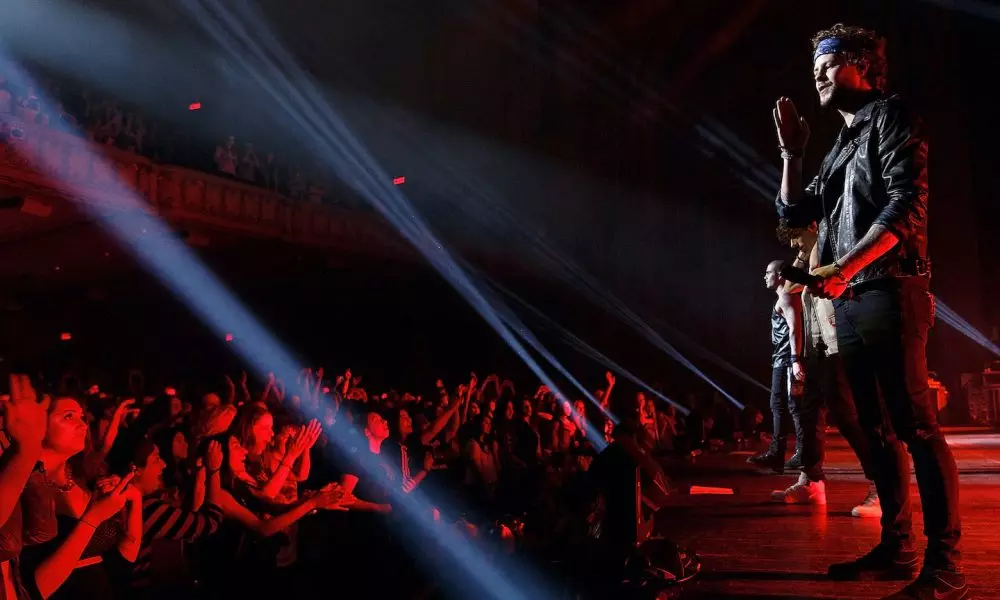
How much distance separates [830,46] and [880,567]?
1.84 meters

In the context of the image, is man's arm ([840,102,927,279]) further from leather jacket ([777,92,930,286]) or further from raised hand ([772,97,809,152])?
raised hand ([772,97,809,152])

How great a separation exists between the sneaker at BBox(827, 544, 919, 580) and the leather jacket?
3.14 ft

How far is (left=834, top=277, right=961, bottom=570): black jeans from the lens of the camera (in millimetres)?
2266

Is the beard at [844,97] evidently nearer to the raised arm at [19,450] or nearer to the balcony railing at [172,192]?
the raised arm at [19,450]

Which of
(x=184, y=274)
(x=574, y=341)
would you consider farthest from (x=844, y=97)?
(x=574, y=341)

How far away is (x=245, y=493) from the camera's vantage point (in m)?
4.10

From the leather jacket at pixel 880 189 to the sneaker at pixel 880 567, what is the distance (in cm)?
96

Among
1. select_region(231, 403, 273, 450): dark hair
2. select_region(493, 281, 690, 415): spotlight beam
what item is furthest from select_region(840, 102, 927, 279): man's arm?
select_region(493, 281, 690, 415): spotlight beam

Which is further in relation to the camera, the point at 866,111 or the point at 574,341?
the point at 574,341

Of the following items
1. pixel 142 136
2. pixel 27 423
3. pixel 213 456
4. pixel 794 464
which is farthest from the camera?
pixel 142 136

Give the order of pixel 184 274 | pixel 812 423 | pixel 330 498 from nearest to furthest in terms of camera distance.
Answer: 1. pixel 330 498
2. pixel 812 423
3. pixel 184 274

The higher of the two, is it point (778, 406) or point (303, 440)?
point (778, 406)

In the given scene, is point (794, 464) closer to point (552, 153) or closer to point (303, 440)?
point (303, 440)

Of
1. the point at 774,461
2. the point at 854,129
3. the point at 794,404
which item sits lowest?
the point at 774,461
